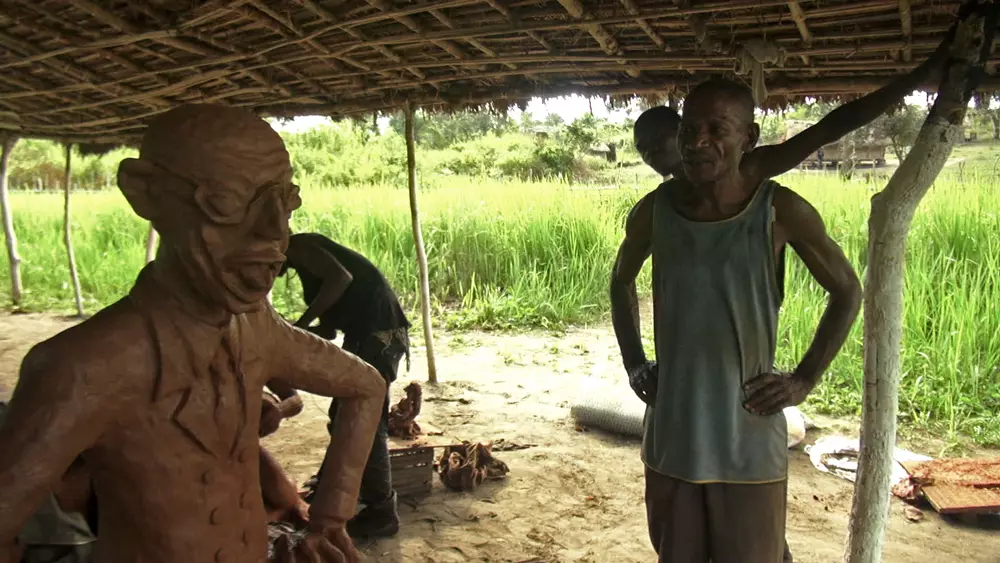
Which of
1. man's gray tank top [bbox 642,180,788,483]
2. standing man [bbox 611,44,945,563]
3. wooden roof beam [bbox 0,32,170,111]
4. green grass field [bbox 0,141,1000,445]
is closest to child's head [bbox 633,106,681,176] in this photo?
standing man [bbox 611,44,945,563]

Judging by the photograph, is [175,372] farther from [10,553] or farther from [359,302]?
[359,302]

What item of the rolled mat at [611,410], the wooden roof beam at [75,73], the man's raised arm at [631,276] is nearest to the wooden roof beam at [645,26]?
the man's raised arm at [631,276]

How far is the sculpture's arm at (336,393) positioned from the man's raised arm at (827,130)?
114cm

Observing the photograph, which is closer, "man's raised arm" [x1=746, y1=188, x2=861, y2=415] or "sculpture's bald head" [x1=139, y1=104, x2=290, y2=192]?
"sculpture's bald head" [x1=139, y1=104, x2=290, y2=192]

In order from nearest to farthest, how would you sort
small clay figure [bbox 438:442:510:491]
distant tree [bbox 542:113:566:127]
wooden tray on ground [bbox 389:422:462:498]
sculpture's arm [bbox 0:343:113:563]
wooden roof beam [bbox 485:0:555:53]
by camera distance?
sculpture's arm [bbox 0:343:113:563] < wooden roof beam [bbox 485:0:555:53] < wooden tray on ground [bbox 389:422:462:498] < small clay figure [bbox 438:442:510:491] < distant tree [bbox 542:113:566:127]

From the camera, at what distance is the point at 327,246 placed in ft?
11.4

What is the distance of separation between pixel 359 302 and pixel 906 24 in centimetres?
250

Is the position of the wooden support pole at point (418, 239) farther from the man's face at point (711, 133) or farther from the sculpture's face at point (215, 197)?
the sculpture's face at point (215, 197)

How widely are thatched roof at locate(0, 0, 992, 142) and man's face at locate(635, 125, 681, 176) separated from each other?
567 mm

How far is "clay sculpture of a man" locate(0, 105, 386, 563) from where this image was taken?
3.79ft

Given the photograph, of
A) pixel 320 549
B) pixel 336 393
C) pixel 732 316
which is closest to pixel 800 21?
pixel 732 316

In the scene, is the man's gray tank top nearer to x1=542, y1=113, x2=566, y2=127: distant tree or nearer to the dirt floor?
the dirt floor

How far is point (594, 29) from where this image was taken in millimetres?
3072

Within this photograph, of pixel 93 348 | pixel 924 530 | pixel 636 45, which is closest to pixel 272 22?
pixel 636 45
